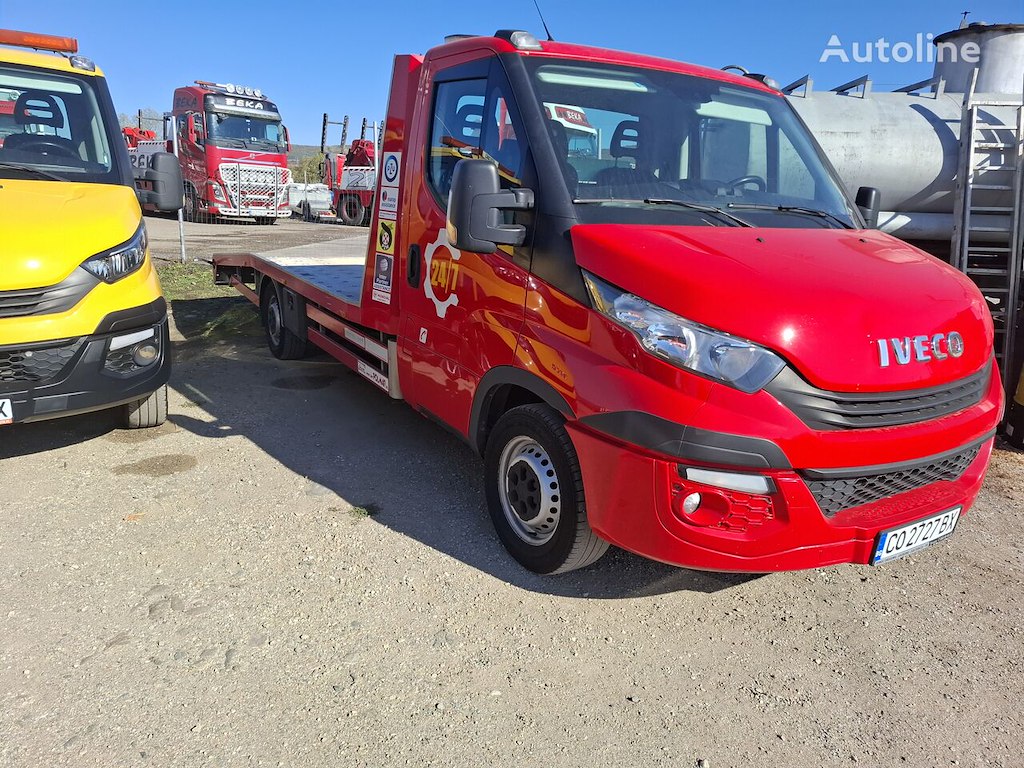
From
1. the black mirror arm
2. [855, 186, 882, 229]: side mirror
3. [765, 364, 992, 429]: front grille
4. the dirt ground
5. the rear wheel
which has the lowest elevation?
the dirt ground

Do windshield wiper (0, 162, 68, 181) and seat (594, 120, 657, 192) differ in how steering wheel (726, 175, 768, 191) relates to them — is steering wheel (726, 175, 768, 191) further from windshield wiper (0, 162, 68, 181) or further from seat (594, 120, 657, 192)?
windshield wiper (0, 162, 68, 181)

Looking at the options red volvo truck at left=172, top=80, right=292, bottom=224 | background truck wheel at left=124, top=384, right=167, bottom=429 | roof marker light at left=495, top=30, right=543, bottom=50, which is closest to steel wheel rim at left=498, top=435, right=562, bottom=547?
roof marker light at left=495, top=30, right=543, bottom=50

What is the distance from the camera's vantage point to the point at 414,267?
4.06 metres

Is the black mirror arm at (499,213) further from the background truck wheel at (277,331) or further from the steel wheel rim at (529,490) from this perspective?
the background truck wheel at (277,331)

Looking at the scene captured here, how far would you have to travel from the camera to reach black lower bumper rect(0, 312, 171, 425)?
12.4 feet

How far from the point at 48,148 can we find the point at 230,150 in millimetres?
17509

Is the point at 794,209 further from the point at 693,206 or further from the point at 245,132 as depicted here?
the point at 245,132

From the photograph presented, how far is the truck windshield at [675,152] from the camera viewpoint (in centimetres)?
316

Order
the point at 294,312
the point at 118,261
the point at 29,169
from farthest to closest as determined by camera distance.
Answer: the point at 294,312
the point at 29,169
the point at 118,261

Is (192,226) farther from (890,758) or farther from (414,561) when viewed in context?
(890,758)

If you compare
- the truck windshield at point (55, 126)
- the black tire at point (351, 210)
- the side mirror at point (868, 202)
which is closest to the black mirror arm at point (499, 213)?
the side mirror at point (868, 202)

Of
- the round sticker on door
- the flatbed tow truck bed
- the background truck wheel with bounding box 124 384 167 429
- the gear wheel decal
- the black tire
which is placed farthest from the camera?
the black tire

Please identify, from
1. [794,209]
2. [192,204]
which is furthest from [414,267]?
[192,204]

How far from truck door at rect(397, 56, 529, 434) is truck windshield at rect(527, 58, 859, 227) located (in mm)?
282
